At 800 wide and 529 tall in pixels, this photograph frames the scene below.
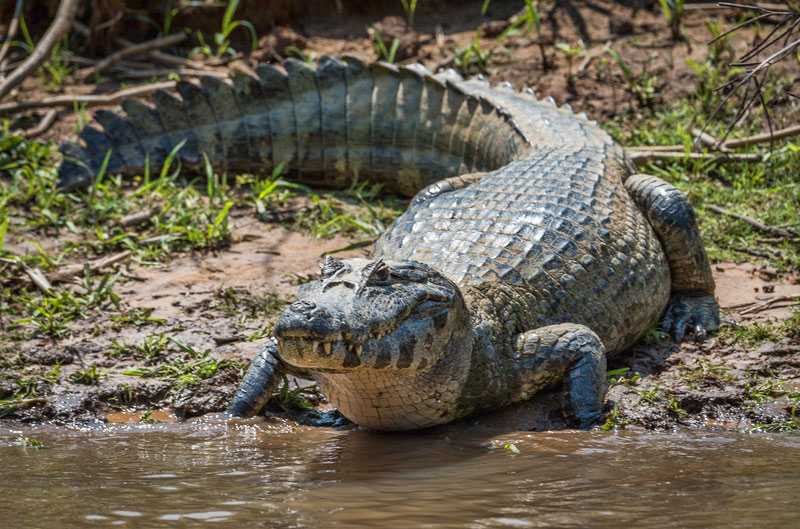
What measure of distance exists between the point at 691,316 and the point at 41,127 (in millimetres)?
5287

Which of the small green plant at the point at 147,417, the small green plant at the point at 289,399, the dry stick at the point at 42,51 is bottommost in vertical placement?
the small green plant at the point at 147,417

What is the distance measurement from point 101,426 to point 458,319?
5.30ft

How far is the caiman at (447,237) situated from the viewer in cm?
316

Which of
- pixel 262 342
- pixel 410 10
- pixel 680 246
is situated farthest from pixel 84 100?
pixel 680 246

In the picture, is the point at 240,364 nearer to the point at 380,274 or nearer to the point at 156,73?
the point at 380,274

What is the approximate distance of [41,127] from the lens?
23.4 feet

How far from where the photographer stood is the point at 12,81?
669 cm

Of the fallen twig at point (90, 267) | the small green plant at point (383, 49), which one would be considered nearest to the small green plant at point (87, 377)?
the fallen twig at point (90, 267)

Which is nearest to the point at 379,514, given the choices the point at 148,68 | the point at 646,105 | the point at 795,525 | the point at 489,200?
the point at 795,525

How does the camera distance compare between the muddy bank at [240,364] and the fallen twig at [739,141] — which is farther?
the fallen twig at [739,141]

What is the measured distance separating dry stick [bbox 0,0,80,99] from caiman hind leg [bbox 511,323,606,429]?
4.82 m

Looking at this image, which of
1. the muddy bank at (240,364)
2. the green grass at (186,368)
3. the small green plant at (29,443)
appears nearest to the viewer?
the small green plant at (29,443)

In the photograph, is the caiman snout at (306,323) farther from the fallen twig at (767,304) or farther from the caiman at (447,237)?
the fallen twig at (767,304)

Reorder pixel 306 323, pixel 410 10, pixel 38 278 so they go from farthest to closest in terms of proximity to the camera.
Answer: pixel 410 10 < pixel 38 278 < pixel 306 323
